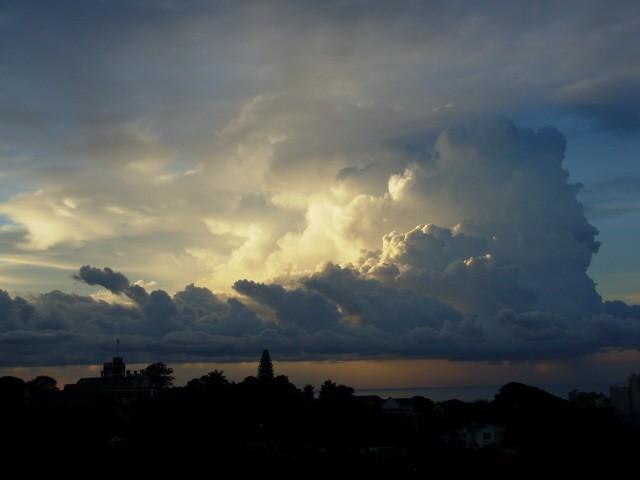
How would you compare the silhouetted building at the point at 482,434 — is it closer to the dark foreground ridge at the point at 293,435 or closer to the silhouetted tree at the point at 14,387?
the dark foreground ridge at the point at 293,435

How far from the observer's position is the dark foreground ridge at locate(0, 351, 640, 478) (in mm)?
58906

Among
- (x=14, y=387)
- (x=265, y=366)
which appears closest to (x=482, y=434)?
(x=265, y=366)

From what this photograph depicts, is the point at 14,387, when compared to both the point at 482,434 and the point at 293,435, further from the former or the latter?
the point at 482,434

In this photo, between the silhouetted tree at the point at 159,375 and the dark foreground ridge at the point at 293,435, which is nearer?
the dark foreground ridge at the point at 293,435

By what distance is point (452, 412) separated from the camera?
124438 millimetres

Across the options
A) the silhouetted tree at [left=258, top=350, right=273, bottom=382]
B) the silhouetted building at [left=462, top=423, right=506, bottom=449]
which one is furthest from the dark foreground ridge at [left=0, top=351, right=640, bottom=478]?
the silhouetted tree at [left=258, top=350, right=273, bottom=382]

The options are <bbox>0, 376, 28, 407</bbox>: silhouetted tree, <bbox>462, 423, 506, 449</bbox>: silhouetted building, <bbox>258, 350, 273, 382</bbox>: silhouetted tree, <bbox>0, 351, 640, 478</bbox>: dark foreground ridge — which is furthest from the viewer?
<bbox>258, 350, 273, 382</bbox>: silhouetted tree

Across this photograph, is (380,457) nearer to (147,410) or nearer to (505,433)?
(505,433)

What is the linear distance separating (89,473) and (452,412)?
78.8 m

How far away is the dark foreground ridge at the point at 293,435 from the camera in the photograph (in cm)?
5891

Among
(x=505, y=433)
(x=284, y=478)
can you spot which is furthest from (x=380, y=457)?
(x=505, y=433)

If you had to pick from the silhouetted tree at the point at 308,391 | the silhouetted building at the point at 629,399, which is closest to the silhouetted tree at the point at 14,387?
the silhouetted tree at the point at 308,391

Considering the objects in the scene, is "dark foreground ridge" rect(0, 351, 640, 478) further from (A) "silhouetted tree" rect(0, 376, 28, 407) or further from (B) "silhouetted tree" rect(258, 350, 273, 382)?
(B) "silhouetted tree" rect(258, 350, 273, 382)

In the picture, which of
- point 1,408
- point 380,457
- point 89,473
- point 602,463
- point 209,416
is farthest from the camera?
point 209,416
